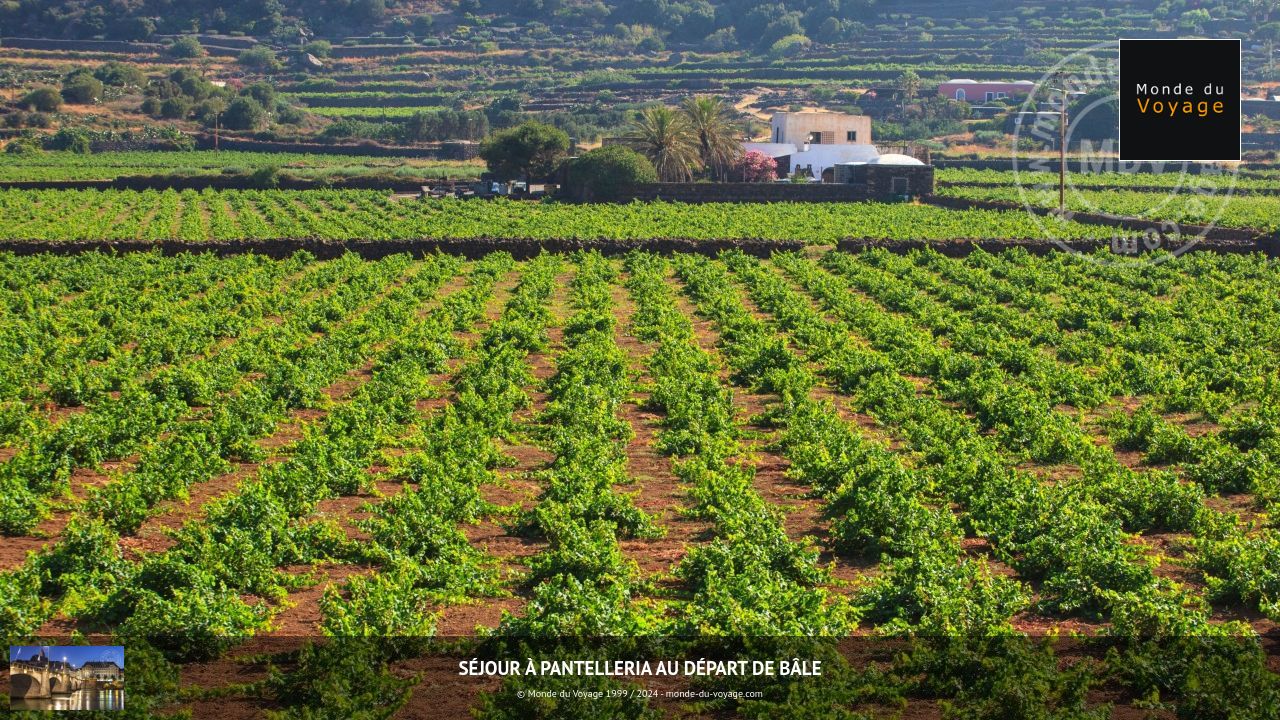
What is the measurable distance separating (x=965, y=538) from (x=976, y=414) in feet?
21.4

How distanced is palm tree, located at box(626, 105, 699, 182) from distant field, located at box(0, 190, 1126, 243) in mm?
6445

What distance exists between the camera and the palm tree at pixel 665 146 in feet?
227

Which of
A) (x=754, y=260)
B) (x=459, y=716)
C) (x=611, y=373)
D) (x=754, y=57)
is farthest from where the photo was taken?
(x=754, y=57)

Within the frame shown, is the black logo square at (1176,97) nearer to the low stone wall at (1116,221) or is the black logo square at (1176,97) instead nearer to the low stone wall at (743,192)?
the low stone wall at (1116,221)

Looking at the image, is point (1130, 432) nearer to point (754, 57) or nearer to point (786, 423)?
point (786, 423)

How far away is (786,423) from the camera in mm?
20938

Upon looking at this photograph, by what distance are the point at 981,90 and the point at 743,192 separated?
78670mm

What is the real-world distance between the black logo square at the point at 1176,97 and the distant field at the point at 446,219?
2162 centimetres

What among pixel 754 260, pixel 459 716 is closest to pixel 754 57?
pixel 754 260

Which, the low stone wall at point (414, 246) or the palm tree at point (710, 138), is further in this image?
the palm tree at point (710, 138)

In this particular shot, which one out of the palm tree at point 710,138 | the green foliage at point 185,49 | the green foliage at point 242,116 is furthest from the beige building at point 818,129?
the green foliage at point 185,49

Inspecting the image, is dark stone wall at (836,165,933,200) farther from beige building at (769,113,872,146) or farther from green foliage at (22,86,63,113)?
green foliage at (22,86,63,113)

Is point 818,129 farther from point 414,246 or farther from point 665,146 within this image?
point 414,246

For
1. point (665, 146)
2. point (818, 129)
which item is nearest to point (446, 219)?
point (665, 146)
